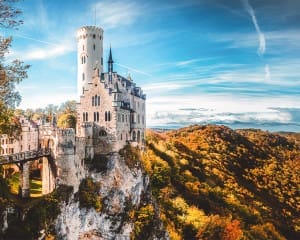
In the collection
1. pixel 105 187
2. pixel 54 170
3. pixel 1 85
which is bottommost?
pixel 105 187

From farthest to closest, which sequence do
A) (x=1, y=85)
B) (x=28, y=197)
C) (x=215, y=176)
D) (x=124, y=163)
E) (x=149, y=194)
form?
(x=215, y=176) < (x=149, y=194) < (x=124, y=163) < (x=28, y=197) < (x=1, y=85)

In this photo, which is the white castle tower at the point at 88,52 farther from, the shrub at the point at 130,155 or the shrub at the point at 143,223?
the shrub at the point at 143,223

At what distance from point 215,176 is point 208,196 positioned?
1279 cm

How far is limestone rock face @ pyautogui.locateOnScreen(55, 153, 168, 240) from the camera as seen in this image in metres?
38.9

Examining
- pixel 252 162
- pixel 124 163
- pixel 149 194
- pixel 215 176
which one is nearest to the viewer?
pixel 124 163

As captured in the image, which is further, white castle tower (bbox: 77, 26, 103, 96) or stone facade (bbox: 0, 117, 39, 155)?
white castle tower (bbox: 77, 26, 103, 96)

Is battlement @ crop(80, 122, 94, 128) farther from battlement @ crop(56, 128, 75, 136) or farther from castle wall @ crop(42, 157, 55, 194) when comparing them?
castle wall @ crop(42, 157, 55, 194)

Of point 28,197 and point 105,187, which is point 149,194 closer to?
point 105,187

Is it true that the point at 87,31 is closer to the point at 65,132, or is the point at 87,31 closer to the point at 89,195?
the point at 65,132

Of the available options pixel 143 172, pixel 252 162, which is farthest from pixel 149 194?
pixel 252 162

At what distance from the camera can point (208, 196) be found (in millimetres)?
70688

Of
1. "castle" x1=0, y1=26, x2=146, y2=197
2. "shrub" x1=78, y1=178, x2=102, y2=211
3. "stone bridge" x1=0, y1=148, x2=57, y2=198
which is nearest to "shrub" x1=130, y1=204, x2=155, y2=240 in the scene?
"shrub" x1=78, y1=178, x2=102, y2=211

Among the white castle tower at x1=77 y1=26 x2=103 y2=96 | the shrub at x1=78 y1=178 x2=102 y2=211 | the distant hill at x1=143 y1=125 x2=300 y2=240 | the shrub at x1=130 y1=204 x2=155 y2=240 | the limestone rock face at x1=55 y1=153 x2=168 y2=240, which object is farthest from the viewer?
the distant hill at x1=143 y1=125 x2=300 y2=240

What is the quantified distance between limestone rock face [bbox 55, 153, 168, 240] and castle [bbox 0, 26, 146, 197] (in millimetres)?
2524
